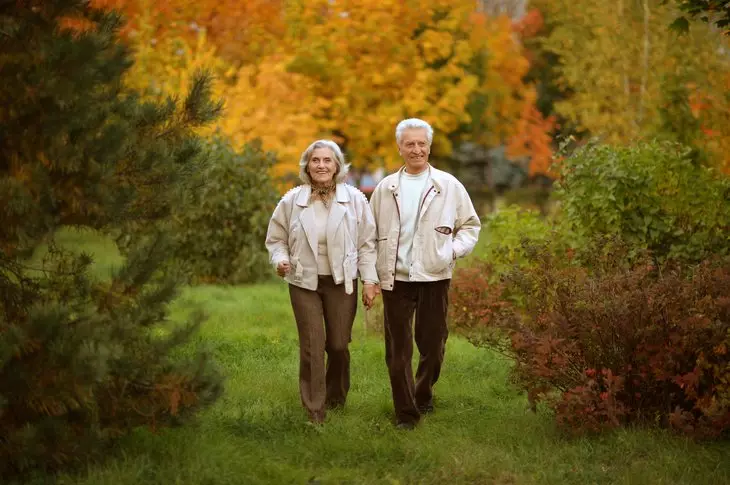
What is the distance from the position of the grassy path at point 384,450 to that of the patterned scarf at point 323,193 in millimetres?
1254

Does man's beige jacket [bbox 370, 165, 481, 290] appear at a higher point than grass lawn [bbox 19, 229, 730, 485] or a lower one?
higher

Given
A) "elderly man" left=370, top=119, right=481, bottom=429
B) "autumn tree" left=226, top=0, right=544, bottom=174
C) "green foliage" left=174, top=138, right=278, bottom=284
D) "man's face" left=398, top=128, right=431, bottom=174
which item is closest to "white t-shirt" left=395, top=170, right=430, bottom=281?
"elderly man" left=370, top=119, right=481, bottom=429

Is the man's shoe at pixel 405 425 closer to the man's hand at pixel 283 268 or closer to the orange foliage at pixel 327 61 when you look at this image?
the man's hand at pixel 283 268

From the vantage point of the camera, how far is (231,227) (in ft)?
50.2

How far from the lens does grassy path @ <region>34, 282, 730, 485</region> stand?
539 centimetres

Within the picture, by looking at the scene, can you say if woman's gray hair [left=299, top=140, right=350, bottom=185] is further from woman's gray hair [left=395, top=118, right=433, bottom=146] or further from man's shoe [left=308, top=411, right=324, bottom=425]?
man's shoe [left=308, top=411, right=324, bottom=425]

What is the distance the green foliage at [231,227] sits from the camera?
49.8ft

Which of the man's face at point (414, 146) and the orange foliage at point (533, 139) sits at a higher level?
the orange foliage at point (533, 139)

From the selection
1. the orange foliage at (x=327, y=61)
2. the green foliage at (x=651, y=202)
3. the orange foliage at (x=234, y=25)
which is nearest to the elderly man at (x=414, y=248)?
the green foliage at (x=651, y=202)

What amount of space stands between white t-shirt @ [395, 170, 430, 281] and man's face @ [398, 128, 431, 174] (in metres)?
0.11

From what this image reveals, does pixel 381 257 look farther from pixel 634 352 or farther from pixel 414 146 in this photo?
pixel 634 352

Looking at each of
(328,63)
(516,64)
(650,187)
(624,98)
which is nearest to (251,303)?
(650,187)

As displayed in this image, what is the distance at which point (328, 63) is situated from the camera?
75.8 feet

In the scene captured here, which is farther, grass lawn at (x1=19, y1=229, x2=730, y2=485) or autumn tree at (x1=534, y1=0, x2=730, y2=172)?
autumn tree at (x1=534, y1=0, x2=730, y2=172)
